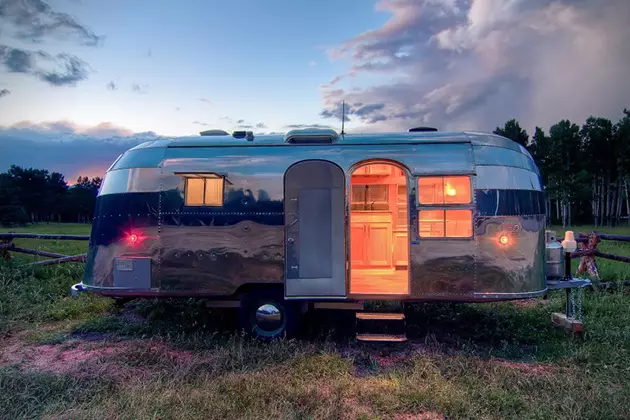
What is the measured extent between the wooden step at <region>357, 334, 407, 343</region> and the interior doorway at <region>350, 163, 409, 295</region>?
2.40m

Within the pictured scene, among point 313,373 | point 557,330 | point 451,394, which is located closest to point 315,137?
point 313,373

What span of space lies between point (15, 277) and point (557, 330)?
36.4 feet

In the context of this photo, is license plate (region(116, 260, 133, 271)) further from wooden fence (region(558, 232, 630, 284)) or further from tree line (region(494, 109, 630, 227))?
tree line (region(494, 109, 630, 227))

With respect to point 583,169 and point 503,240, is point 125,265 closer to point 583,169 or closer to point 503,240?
point 503,240

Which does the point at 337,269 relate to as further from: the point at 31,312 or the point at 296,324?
the point at 31,312

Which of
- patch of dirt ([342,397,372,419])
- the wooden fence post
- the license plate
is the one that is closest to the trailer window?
the wooden fence post

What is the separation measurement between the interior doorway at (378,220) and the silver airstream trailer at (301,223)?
2547mm

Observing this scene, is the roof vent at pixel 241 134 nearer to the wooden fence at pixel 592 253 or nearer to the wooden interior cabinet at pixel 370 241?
the wooden interior cabinet at pixel 370 241

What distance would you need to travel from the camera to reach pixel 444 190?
5605mm

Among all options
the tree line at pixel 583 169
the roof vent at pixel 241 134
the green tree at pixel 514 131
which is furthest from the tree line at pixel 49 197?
the roof vent at pixel 241 134

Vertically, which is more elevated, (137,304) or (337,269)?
(337,269)

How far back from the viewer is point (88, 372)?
485 centimetres

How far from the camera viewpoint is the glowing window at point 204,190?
584 centimetres

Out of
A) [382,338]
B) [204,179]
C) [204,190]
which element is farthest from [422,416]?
[204,179]
